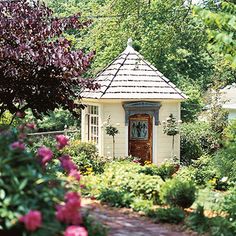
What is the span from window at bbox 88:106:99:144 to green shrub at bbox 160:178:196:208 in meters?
8.81

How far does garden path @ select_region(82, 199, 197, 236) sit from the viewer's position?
7.23 meters

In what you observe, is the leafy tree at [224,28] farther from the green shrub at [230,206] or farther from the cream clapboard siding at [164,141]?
the cream clapboard siding at [164,141]

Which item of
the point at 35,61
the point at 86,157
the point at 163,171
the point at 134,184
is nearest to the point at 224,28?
the point at 134,184

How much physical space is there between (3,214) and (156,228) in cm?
350

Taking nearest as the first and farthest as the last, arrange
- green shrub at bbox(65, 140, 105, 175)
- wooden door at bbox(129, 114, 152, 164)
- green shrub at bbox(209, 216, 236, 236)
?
green shrub at bbox(209, 216, 236, 236) < green shrub at bbox(65, 140, 105, 175) < wooden door at bbox(129, 114, 152, 164)

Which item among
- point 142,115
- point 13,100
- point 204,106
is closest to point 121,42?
point 142,115

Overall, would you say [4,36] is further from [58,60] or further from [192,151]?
[192,151]

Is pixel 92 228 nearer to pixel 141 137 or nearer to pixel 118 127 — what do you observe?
pixel 118 127

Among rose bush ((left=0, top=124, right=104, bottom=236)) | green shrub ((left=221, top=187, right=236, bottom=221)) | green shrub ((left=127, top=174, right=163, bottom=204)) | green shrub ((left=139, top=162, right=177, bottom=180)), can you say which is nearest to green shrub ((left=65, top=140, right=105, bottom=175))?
green shrub ((left=139, top=162, right=177, bottom=180))

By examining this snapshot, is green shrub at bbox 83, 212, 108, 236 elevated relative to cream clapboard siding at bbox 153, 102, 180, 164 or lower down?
lower down

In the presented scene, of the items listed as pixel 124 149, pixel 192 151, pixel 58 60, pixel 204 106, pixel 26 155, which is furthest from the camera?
pixel 204 106

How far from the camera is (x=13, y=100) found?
38.2 ft

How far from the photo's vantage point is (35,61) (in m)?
10.9

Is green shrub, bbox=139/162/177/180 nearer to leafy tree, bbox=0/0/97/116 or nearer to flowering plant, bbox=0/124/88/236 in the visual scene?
leafy tree, bbox=0/0/97/116
